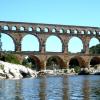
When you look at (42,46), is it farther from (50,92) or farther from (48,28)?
(50,92)

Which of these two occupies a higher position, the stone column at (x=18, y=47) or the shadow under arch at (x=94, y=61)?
the stone column at (x=18, y=47)

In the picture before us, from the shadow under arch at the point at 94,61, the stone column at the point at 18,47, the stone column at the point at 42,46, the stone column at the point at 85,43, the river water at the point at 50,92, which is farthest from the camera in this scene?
the shadow under arch at the point at 94,61

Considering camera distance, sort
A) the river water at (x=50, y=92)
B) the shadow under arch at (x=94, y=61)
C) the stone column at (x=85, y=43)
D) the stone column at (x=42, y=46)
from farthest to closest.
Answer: the shadow under arch at (x=94, y=61), the stone column at (x=85, y=43), the stone column at (x=42, y=46), the river water at (x=50, y=92)

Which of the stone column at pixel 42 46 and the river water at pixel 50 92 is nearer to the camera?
the river water at pixel 50 92

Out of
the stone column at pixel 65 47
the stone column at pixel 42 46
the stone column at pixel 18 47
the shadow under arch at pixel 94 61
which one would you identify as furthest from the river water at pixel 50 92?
the shadow under arch at pixel 94 61

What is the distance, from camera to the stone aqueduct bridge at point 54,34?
94875 millimetres

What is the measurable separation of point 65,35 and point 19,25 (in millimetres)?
14181

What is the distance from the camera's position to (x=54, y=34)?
332 ft

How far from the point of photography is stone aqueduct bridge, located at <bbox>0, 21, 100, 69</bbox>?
94875 mm

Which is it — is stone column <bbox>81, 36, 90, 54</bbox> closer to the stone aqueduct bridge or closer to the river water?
the stone aqueduct bridge

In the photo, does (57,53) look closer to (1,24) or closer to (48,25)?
(48,25)

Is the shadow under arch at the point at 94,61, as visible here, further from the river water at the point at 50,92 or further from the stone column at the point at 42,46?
the river water at the point at 50,92

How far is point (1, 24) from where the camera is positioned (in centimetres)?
9362

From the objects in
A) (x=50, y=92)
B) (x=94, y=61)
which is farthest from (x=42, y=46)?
(x=50, y=92)
